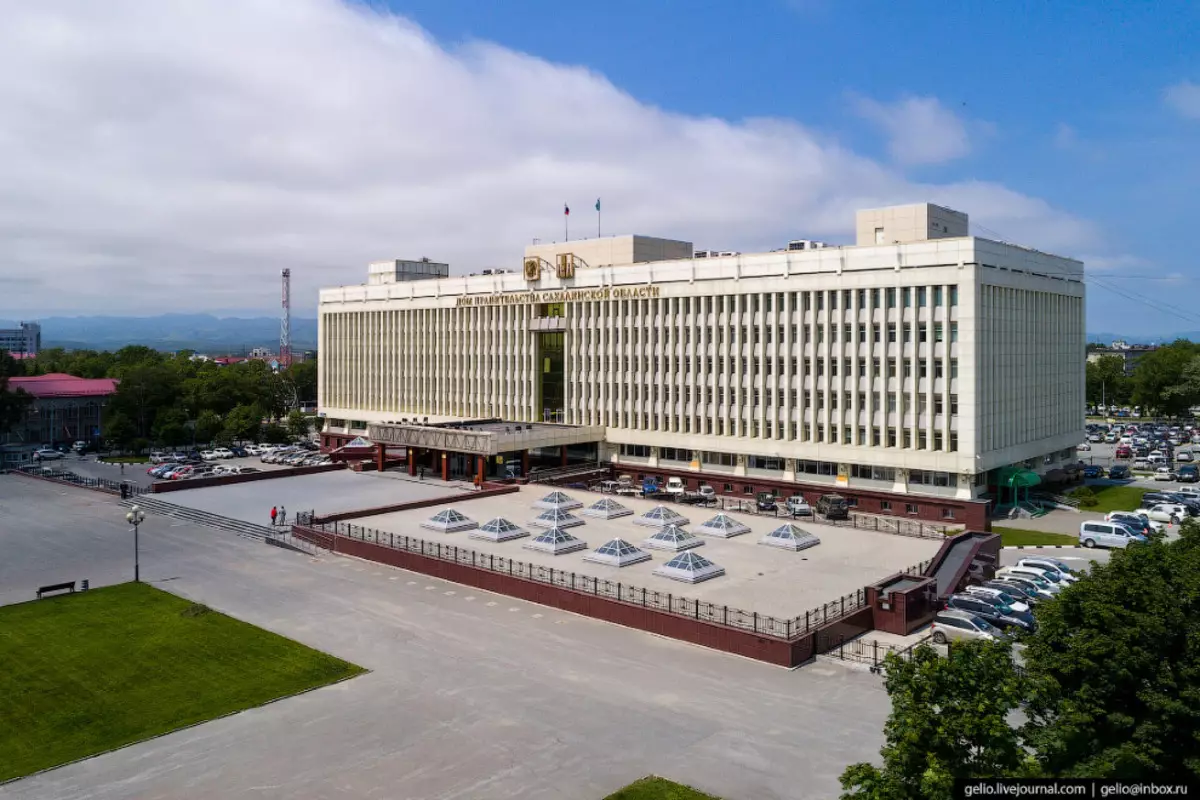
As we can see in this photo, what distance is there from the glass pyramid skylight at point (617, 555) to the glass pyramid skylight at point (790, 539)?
24.5 feet

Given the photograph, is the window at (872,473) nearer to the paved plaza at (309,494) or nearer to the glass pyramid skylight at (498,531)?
the glass pyramid skylight at (498,531)

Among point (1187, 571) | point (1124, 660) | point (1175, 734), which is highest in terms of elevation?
point (1187, 571)

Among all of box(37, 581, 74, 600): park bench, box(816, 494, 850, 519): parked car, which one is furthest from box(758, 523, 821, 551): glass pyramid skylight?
box(37, 581, 74, 600): park bench

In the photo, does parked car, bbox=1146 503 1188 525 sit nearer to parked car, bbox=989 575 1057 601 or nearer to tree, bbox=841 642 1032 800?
parked car, bbox=989 575 1057 601

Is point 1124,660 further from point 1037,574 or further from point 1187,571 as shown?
point 1037,574

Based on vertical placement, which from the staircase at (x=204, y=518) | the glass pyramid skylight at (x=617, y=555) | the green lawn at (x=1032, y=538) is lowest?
the green lawn at (x=1032, y=538)

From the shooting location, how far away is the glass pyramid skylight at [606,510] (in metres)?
54.5

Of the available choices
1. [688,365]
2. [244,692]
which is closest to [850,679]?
[244,692]

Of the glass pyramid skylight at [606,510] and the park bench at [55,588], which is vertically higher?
the glass pyramid skylight at [606,510]

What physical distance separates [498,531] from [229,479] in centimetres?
3433

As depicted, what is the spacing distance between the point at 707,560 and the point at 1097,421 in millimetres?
125833

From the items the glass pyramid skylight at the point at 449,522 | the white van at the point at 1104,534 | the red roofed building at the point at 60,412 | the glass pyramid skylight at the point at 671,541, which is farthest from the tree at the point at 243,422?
the white van at the point at 1104,534

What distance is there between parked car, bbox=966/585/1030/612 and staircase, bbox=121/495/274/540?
39490 mm

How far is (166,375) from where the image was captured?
11300 cm
